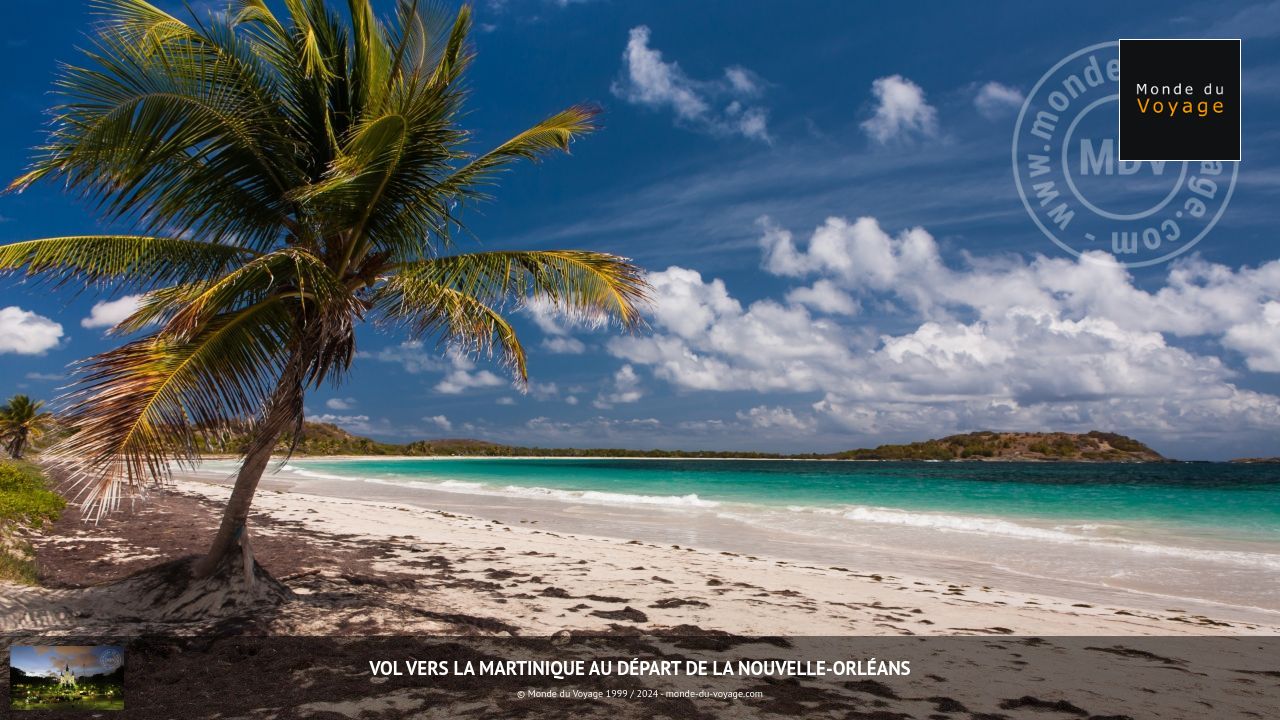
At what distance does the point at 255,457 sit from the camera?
6.13 metres

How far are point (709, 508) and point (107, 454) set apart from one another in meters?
20.8

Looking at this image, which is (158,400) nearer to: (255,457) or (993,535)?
(255,457)

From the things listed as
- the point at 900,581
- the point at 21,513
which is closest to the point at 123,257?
→ the point at 21,513

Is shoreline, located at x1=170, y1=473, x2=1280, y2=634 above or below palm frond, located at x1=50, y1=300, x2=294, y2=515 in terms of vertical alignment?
below

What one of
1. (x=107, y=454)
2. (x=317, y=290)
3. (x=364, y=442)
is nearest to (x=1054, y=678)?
(x=317, y=290)

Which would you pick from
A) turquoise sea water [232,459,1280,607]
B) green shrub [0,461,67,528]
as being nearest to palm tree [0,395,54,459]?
turquoise sea water [232,459,1280,607]

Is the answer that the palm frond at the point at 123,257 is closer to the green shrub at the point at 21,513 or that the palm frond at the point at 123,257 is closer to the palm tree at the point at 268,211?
the palm tree at the point at 268,211

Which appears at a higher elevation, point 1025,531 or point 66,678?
point 66,678

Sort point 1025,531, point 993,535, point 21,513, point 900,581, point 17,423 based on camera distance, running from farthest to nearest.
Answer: point 17,423 < point 1025,531 < point 993,535 < point 21,513 < point 900,581

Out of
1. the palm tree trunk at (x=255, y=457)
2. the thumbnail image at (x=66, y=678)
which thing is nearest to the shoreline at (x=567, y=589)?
the palm tree trunk at (x=255, y=457)

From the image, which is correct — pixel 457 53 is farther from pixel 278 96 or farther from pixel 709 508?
pixel 709 508

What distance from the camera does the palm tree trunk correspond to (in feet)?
19.5

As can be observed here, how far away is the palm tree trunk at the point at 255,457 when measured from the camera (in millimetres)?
5941

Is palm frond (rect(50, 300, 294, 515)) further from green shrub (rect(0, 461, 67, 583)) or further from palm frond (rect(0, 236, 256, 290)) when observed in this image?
green shrub (rect(0, 461, 67, 583))
